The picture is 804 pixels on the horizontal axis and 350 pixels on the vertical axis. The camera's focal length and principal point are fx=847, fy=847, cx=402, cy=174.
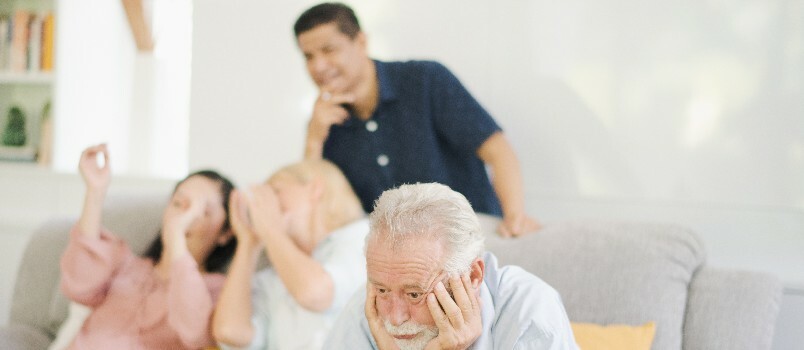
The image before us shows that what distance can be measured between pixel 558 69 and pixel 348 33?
597mm

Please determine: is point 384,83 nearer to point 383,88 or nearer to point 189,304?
point 383,88

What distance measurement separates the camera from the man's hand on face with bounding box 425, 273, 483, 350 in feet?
4.42

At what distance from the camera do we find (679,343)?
69.4 inches

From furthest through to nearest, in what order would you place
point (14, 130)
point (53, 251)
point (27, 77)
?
point (14, 130) < point (27, 77) < point (53, 251)

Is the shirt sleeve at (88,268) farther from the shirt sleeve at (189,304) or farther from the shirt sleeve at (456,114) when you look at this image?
the shirt sleeve at (456,114)

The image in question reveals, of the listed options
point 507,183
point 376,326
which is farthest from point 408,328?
point 507,183

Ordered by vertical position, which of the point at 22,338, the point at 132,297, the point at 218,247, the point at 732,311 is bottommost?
the point at 22,338

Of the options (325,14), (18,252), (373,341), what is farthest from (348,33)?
(18,252)

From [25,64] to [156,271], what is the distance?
1.62 meters

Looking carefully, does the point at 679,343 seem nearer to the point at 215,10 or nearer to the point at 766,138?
the point at 766,138

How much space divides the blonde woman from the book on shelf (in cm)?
166

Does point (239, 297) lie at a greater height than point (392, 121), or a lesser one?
→ lesser

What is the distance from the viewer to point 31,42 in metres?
3.44

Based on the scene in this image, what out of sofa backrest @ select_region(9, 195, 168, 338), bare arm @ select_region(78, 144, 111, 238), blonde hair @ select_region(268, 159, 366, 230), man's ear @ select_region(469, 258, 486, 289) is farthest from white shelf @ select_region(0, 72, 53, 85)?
man's ear @ select_region(469, 258, 486, 289)
